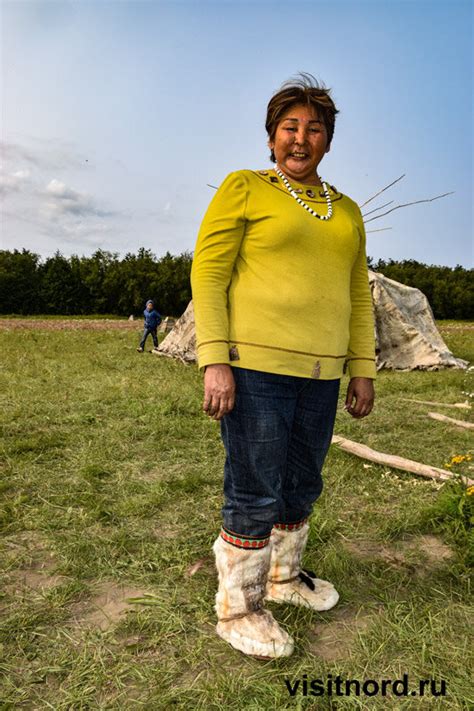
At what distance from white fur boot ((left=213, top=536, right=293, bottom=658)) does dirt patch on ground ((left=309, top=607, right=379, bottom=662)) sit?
18cm

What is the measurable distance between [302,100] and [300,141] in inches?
7.5

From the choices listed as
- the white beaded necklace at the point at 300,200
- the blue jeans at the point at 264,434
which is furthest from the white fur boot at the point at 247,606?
the white beaded necklace at the point at 300,200

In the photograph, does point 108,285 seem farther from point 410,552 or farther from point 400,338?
point 410,552

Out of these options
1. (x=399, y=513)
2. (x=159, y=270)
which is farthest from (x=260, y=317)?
(x=159, y=270)

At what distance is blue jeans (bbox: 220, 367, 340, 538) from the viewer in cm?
230

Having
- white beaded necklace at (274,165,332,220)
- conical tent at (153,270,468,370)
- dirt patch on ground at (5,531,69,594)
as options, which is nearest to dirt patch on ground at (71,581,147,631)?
dirt patch on ground at (5,531,69,594)

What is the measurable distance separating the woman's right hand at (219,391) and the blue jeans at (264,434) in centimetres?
9

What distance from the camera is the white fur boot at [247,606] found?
2412 millimetres

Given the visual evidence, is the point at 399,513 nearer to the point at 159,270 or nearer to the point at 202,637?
the point at 202,637

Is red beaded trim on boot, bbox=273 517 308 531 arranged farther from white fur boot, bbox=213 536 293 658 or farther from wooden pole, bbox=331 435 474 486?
wooden pole, bbox=331 435 474 486

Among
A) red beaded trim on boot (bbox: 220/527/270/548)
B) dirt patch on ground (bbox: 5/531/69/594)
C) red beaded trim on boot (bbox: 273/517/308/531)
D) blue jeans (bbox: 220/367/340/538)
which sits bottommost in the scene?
dirt patch on ground (bbox: 5/531/69/594)

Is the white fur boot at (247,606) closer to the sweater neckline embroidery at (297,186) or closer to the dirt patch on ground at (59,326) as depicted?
the sweater neckline embroidery at (297,186)

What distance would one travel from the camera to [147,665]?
234 cm

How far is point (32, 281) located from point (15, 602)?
188ft
